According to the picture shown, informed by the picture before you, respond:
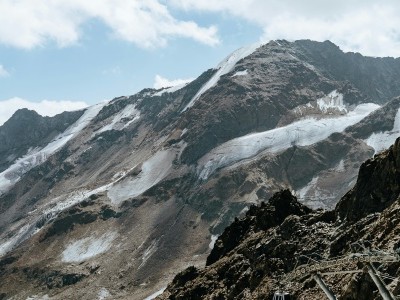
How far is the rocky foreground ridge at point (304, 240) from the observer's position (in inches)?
1185

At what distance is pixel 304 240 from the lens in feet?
132

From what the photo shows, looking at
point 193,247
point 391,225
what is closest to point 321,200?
point 193,247

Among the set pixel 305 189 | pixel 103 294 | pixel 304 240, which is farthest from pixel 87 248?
pixel 304 240

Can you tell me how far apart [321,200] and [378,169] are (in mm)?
143552

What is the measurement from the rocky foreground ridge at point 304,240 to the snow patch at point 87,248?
128 metres

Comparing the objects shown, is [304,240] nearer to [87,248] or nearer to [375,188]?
[375,188]

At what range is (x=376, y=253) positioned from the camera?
11141 mm

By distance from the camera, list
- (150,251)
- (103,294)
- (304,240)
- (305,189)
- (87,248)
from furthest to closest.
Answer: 1. (305,189)
2. (87,248)
3. (150,251)
4. (103,294)
5. (304,240)

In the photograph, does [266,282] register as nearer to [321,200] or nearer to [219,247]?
[219,247]

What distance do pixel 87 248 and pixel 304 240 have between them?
152m

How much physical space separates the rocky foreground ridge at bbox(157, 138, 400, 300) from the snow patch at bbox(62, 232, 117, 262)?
128 meters

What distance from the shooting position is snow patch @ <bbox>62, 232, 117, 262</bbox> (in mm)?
176875

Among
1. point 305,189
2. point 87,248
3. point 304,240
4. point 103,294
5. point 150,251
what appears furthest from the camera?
point 305,189

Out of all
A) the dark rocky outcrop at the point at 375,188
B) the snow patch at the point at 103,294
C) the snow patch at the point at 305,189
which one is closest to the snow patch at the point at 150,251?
the snow patch at the point at 103,294
